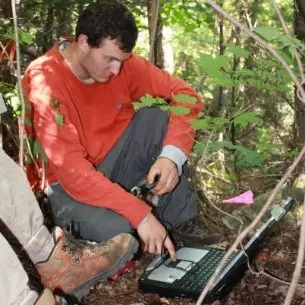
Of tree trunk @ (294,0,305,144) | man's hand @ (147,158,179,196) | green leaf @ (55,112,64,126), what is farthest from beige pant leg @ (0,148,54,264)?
tree trunk @ (294,0,305,144)

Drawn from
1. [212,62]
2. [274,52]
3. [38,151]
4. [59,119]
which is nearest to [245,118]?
[212,62]

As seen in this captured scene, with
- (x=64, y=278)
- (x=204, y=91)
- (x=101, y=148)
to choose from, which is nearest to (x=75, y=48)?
(x=101, y=148)

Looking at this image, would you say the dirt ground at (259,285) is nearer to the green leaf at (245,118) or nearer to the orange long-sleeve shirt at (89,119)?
the orange long-sleeve shirt at (89,119)

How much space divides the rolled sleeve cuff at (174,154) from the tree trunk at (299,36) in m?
1.34

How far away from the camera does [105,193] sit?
9.17 feet

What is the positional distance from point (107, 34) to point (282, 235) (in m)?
1.88

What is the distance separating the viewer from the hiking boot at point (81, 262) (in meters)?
2.46

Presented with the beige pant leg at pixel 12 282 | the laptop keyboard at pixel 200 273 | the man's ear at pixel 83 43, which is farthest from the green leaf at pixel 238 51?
the beige pant leg at pixel 12 282

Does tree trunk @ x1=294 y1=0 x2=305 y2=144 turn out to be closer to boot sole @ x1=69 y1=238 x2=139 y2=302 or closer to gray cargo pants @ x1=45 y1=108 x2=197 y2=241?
gray cargo pants @ x1=45 y1=108 x2=197 y2=241

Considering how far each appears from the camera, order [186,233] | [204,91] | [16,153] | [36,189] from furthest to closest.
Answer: [204,91] → [16,153] → [186,233] → [36,189]

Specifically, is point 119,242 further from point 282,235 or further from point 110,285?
point 282,235

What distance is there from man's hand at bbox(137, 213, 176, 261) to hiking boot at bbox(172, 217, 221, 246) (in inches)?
30.3

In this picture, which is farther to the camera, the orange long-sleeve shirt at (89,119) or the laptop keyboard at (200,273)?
the orange long-sleeve shirt at (89,119)

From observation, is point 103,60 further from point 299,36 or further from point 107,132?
point 299,36
